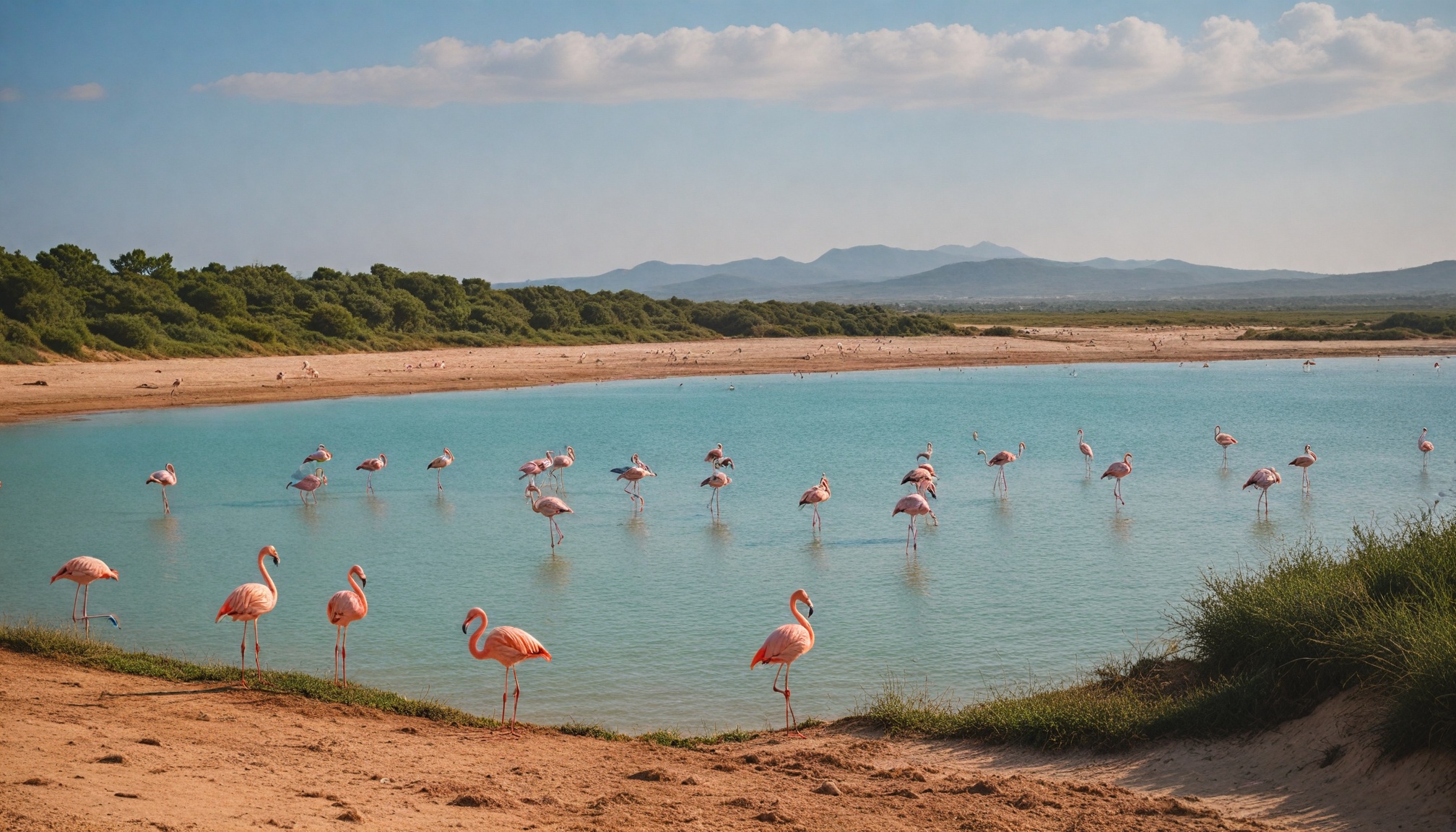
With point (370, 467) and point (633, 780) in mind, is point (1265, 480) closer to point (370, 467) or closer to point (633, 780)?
point (633, 780)

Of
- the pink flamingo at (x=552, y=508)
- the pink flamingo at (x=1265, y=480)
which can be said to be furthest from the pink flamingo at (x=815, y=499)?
the pink flamingo at (x=1265, y=480)

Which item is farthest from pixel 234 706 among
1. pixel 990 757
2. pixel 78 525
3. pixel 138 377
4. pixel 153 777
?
pixel 138 377

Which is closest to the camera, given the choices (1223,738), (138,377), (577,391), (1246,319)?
(1223,738)

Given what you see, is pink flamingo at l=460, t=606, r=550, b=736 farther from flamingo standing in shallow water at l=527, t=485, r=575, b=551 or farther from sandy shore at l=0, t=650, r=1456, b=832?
flamingo standing in shallow water at l=527, t=485, r=575, b=551

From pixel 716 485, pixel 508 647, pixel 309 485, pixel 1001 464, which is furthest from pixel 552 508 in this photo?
pixel 1001 464

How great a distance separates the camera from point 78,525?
1533 centimetres

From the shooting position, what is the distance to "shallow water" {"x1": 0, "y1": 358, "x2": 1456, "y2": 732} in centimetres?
966

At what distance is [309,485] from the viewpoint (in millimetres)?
17438

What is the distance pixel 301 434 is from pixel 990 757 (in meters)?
22.4

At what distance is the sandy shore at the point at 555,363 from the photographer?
3125 centimetres

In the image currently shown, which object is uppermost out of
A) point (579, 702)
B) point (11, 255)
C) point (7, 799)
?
point (11, 255)

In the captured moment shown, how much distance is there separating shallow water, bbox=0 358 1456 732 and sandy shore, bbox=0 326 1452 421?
9.72ft

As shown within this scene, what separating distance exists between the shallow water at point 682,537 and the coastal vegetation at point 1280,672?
1227 millimetres

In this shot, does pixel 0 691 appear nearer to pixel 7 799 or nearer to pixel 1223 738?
pixel 7 799
